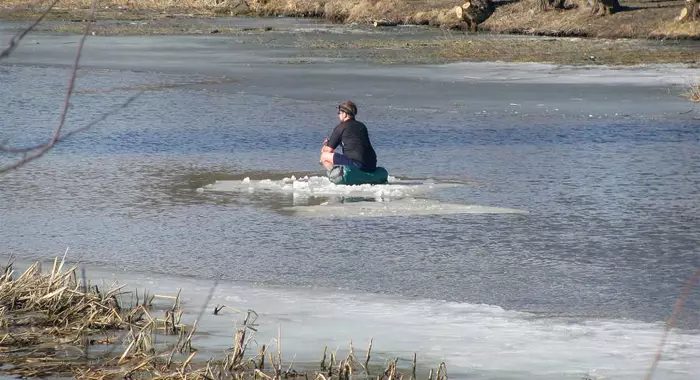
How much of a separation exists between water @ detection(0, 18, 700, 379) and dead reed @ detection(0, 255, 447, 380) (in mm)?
264

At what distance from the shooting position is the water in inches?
289

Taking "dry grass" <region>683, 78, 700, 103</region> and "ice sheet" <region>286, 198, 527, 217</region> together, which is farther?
"dry grass" <region>683, 78, 700, 103</region>

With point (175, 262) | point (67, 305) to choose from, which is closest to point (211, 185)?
point (175, 262)

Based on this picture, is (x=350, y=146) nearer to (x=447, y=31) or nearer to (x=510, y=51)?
(x=510, y=51)

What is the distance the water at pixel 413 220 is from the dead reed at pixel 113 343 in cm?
26

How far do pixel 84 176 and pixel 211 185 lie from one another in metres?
1.50

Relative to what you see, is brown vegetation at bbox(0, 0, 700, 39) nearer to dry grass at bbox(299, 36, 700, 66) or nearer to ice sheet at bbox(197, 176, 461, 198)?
dry grass at bbox(299, 36, 700, 66)

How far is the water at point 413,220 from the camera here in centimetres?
733

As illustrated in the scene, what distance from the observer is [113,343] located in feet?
22.5

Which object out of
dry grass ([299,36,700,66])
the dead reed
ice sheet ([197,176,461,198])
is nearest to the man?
ice sheet ([197,176,461,198])

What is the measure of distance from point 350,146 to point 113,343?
642 centimetres

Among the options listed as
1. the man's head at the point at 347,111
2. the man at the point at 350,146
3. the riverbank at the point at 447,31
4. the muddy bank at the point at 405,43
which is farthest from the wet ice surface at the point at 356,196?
the muddy bank at the point at 405,43

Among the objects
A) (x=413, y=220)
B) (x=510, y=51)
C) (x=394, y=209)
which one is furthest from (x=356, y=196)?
(x=510, y=51)

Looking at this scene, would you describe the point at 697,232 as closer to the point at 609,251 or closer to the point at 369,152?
the point at 609,251
